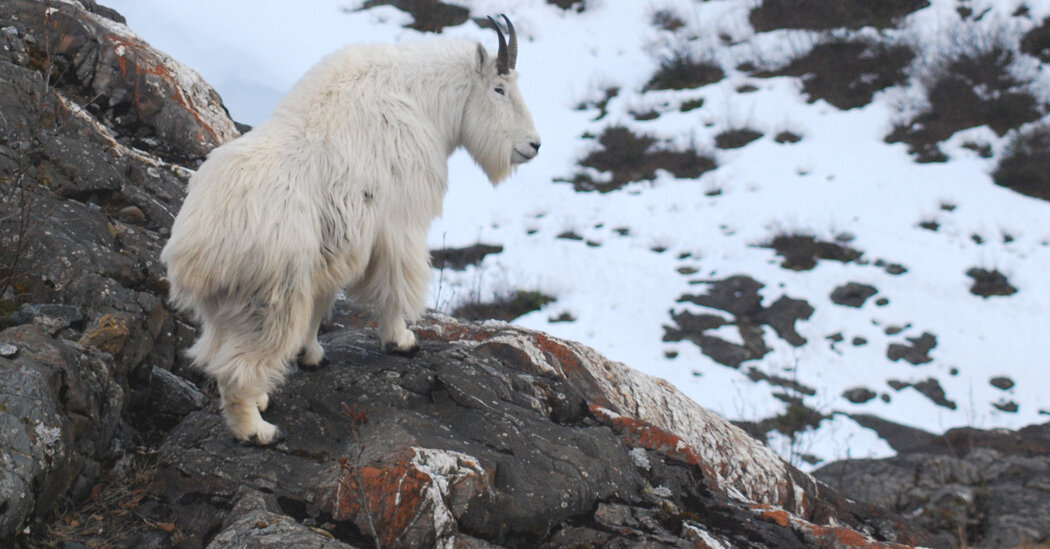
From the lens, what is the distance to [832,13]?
18297mm

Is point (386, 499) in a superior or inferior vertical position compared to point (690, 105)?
superior

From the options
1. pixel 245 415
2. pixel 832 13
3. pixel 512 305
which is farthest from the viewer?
pixel 832 13

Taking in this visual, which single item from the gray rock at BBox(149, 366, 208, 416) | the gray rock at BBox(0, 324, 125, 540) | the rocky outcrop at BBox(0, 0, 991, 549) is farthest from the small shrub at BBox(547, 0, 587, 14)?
the gray rock at BBox(0, 324, 125, 540)

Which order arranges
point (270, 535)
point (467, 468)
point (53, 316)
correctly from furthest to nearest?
point (53, 316), point (467, 468), point (270, 535)

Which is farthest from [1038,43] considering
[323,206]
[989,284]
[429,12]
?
[323,206]

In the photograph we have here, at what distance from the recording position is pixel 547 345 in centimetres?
539

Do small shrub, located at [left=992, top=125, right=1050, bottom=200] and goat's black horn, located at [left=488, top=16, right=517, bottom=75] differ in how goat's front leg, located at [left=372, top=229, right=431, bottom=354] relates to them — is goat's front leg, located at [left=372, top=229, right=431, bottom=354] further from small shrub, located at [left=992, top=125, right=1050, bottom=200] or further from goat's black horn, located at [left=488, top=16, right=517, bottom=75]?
small shrub, located at [left=992, top=125, right=1050, bottom=200]

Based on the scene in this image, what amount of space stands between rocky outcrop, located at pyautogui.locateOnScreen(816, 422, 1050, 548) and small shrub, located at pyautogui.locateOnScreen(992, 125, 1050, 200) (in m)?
6.30

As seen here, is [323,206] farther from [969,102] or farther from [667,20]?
[667,20]

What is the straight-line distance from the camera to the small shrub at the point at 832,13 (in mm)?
17797

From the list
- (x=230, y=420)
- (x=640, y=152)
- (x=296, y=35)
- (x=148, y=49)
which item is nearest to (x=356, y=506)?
(x=230, y=420)

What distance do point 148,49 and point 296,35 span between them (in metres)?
11.2

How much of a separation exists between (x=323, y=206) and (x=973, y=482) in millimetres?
5661

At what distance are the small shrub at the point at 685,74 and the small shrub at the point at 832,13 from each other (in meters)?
1.99
